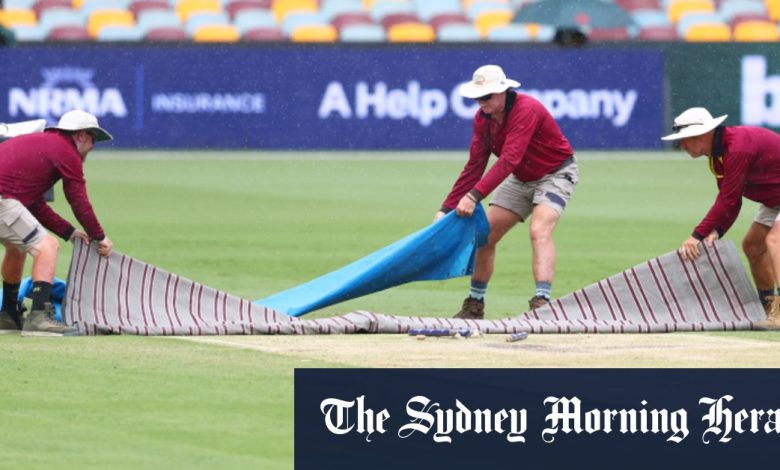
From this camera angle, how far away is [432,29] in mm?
36312

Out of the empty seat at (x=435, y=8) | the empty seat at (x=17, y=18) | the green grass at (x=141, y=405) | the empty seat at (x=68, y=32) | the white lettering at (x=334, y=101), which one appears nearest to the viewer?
the green grass at (x=141, y=405)

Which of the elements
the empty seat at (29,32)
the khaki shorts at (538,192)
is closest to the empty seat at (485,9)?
the empty seat at (29,32)

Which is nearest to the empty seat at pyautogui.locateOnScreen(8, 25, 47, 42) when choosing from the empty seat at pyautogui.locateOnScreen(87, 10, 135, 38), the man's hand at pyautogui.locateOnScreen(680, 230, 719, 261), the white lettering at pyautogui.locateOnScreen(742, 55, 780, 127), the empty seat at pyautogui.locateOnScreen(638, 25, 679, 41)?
the empty seat at pyautogui.locateOnScreen(87, 10, 135, 38)

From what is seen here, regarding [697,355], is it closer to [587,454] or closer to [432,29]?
[587,454]

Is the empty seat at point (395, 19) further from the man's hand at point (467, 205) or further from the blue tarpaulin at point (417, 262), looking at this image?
the man's hand at point (467, 205)

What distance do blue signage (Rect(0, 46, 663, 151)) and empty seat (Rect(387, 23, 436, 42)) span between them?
4144 mm

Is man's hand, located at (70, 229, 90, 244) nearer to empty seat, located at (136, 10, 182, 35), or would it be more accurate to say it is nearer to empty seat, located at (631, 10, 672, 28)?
empty seat, located at (136, 10, 182, 35)

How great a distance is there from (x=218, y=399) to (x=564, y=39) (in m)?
23.2

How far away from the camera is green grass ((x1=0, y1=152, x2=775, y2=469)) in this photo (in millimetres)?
9164

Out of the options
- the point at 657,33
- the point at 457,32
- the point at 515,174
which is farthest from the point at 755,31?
the point at 515,174

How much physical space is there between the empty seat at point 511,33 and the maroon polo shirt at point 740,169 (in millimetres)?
22745

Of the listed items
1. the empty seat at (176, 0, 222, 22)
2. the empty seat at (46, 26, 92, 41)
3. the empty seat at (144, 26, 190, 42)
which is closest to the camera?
the empty seat at (144, 26, 190, 42)

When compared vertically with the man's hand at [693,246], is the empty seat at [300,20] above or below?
above

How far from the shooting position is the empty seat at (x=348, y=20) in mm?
35938
